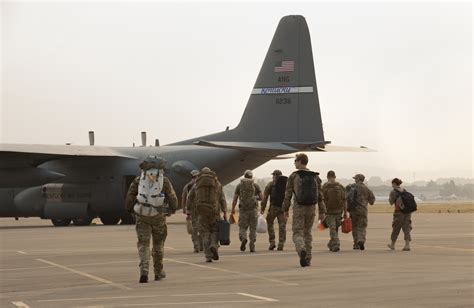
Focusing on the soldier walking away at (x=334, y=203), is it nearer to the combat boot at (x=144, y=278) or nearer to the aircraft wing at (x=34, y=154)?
the combat boot at (x=144, y=278)

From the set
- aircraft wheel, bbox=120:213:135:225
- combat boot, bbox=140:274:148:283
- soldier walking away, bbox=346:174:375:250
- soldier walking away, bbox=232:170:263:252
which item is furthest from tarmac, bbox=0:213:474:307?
aircraft wheel, bbox=120:213:135:225

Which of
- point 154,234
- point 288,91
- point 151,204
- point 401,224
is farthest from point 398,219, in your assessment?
point 288,91

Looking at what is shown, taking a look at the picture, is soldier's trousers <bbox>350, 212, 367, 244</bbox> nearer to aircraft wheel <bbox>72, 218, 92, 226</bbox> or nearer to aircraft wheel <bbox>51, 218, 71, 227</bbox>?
aircraft wheel <bbox>72, 218, 92, 226</bbox>

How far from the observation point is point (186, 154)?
3622 centimetres

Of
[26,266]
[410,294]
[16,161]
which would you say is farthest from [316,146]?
[410,294]

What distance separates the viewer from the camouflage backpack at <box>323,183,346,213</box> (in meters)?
19.8

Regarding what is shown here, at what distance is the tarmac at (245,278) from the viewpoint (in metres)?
10.8

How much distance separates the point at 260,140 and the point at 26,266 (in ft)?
67.4

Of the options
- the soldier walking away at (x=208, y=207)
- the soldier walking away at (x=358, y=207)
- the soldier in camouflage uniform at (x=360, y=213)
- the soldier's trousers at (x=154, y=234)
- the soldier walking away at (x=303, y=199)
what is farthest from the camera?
the soldier walking away at (x=358, y=207)

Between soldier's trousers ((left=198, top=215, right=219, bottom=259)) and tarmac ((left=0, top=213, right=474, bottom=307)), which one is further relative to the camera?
soldier's trousers ((left=198, top=215, right=219, bottom=259))

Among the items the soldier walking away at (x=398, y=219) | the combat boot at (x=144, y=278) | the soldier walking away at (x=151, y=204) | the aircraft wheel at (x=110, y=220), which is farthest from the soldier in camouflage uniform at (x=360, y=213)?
the aircraft wheel at (x=110, y=220)

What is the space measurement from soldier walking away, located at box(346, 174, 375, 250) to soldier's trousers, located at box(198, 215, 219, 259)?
447 centimetres

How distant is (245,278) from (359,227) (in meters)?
7.37

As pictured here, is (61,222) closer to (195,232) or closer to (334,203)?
(195,232)
